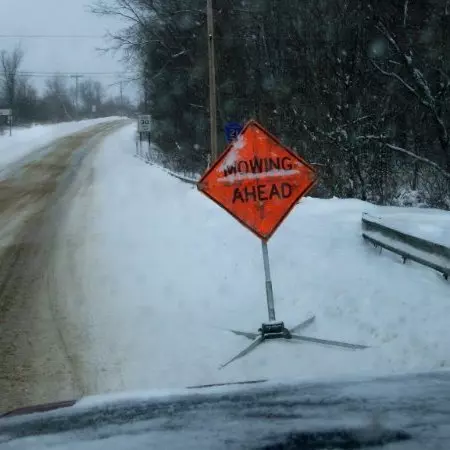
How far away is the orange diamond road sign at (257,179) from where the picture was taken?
6.41m

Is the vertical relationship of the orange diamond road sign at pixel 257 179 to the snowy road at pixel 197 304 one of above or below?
above

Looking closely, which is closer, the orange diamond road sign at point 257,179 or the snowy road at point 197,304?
the snowy road at point 197,304

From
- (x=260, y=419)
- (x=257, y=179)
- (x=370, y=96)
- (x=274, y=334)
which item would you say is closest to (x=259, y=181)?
(x=257, y=179)

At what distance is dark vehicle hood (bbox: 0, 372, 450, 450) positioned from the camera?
10.1ft

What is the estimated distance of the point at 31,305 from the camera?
24.8ft

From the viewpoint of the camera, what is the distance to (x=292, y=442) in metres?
3.05

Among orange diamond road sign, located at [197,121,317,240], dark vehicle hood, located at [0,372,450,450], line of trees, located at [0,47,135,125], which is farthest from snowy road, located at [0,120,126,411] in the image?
line of trees, located at [0,47,135,125]

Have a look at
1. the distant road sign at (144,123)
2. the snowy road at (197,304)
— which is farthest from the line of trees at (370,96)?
the distant road sign at (144,123)

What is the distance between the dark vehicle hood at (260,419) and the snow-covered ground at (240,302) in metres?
0.76

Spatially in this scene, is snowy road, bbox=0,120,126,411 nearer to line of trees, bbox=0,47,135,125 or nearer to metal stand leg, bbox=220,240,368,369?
metal stand leg, bbox=220,240,368,369

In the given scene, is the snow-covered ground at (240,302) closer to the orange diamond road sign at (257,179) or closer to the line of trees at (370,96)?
the orange diamond road sign at (257,179)

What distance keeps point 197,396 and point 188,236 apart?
25.9ft

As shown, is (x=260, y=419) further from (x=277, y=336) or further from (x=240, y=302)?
(x=240, y=302)

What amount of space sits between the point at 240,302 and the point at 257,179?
182 centimetres
